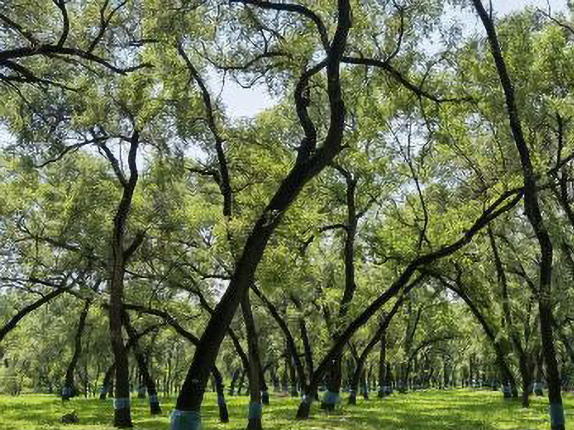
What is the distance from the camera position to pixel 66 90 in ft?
52.2

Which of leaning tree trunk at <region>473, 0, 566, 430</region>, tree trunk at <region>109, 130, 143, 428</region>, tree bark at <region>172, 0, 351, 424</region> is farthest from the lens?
tree trunk at <region>109, 130, 143, 428</region>

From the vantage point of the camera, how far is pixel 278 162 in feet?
65.7

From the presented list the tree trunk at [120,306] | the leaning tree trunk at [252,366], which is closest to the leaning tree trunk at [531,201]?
the leaning tree trunk at [252,366]

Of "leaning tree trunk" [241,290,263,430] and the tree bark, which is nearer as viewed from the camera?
the tree bark

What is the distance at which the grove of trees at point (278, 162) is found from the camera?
524 inches

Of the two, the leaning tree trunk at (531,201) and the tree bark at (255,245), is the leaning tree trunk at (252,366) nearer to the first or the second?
the tree bark at (255,245)

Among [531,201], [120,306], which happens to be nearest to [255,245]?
[531,201]

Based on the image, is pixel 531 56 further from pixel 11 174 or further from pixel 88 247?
pixel 11 174

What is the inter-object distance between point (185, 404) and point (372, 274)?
29.7 meters

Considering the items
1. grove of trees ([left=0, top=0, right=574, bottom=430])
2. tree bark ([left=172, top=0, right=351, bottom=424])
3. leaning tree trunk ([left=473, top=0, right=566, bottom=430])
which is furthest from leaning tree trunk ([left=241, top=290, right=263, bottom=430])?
leaning tree trunk ([left=473, top=0, right=566, bottom=430])

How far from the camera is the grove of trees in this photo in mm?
13312

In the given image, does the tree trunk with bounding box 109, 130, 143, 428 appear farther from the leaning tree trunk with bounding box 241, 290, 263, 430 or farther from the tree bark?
the tree bark

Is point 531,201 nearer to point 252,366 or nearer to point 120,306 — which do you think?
point 252,366

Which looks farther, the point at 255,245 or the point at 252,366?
the point at 252,366
